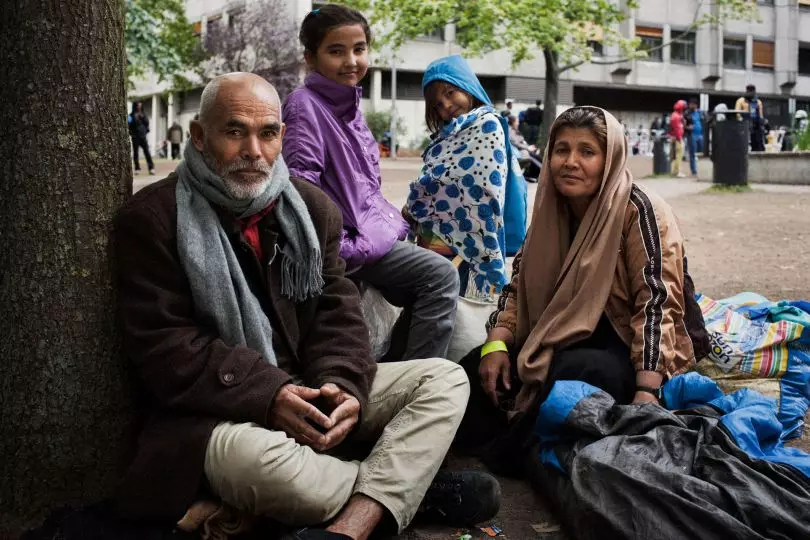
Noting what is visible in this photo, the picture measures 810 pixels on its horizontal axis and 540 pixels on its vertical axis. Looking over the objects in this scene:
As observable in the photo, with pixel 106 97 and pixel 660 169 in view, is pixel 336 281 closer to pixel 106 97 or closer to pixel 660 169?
pixel 106 97

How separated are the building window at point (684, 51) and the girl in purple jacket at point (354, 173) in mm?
42327

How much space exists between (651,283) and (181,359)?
1.82 metres

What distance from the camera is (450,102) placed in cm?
446

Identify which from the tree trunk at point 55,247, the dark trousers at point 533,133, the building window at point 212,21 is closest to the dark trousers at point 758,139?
the dark trousers at point 533,133

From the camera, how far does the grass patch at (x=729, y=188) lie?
14141mm

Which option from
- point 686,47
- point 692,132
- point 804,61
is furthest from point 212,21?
point 804,61

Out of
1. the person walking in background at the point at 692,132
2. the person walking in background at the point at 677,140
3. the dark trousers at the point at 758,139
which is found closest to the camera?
the person walking in background at the point at 677,140

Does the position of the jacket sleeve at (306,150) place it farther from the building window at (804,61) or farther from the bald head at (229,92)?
the building window at (804,61)

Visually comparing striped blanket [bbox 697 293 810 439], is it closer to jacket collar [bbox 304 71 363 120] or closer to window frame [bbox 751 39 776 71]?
jacket collar [bbox 304 71 363 120]

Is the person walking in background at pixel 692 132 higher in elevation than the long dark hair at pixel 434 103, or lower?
higher

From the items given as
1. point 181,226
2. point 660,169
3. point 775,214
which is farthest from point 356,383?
point 660,169

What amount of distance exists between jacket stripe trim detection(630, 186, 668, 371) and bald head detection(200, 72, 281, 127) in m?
1.57

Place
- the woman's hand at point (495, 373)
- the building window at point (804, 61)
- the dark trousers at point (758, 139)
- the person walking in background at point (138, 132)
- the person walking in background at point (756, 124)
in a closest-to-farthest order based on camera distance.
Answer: the woman's hand at point (495, 373) < the person walking in background at point (756, 124) < the dark trousers at point (758, 139) < the person walking in background at point (138, 132) < the building window at point (804, 61)

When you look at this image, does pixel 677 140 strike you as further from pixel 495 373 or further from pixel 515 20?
pixel 495 373
